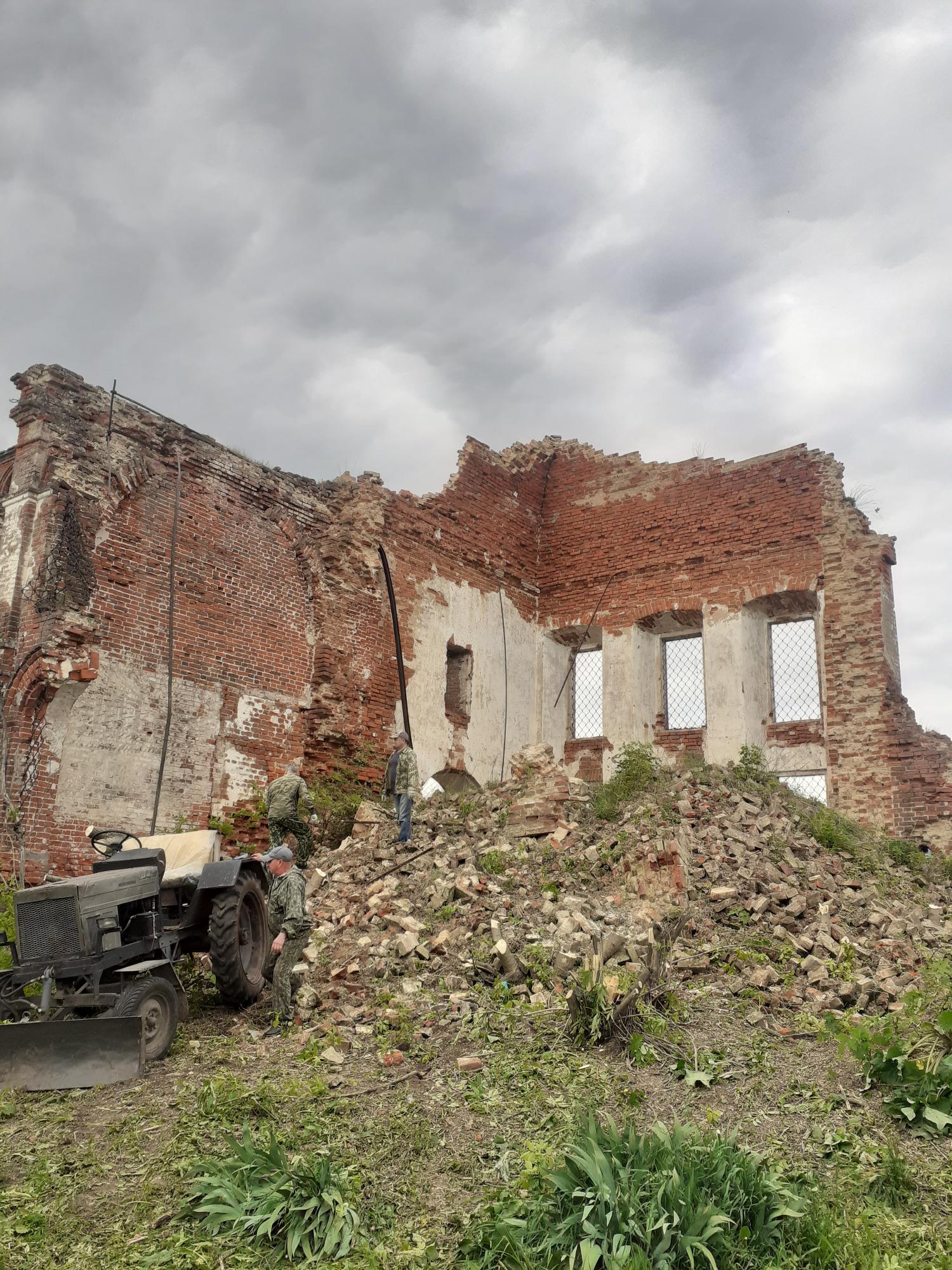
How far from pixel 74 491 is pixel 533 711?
9395 mm

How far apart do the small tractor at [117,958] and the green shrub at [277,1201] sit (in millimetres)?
1552

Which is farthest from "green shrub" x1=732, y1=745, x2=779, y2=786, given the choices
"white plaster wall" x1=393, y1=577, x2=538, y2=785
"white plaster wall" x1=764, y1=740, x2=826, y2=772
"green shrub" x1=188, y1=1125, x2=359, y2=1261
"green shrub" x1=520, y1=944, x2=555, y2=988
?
"green shrub" x1=188, y1=1125, x2=359, y2=1261

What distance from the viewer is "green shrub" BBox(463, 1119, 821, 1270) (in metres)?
4.05

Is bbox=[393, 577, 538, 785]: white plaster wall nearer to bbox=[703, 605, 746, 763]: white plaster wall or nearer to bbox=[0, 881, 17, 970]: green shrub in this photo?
bbox=[703, 605, 746, 763]: white plaster wall

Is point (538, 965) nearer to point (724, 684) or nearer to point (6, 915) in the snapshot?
point (6, 915)

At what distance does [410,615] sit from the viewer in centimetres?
1589

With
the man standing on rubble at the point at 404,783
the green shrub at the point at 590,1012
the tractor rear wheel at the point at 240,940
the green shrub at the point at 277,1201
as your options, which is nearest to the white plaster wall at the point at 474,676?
the man standing on rubble at the point at 404,783

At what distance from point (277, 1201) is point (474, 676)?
1278 centimetres

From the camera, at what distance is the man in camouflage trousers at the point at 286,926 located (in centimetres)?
734

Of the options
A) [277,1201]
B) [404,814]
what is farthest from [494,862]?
[277,1201]

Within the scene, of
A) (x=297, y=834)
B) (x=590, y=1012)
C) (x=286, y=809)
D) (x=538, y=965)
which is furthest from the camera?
(x=297, y=834)

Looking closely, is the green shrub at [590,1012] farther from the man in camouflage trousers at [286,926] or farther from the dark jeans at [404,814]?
the dark jeans at [404,814]

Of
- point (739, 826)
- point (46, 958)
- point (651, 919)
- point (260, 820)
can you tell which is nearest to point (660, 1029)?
point (651, 919)

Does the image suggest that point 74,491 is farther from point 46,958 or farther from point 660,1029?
point 660,1029
